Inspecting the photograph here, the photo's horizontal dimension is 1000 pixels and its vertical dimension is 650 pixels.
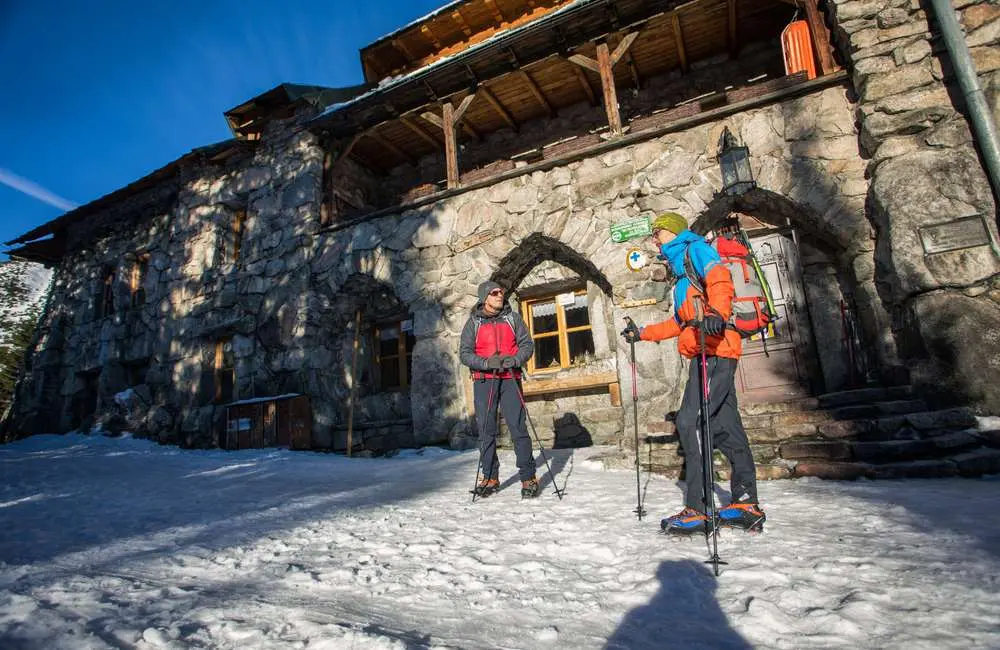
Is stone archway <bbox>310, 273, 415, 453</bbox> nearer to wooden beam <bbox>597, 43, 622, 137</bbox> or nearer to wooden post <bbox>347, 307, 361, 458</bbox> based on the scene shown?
wooden post <bbox>347, 307, 361, 458</bbox>

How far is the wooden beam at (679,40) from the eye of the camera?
7050 millimetres

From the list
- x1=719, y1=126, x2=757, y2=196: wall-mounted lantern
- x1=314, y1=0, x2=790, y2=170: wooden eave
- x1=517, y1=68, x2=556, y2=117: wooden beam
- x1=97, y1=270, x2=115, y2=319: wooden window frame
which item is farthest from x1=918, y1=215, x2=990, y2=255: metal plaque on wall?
x1=97, y1=270, x2=115, y2=319: wooden window frame

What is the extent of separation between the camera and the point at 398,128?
9148 mm

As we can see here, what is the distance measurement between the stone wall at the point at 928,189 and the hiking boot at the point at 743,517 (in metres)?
3.17

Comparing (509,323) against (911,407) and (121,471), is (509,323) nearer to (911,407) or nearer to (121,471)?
(911,407)

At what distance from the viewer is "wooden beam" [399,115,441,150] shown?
847cm

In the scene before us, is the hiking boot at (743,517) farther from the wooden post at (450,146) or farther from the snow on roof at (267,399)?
the snow on roof at (267,399)

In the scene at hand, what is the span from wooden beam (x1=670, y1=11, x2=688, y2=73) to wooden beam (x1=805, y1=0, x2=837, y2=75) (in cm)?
168

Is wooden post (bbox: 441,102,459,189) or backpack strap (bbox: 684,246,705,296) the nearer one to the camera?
backpack strap (bbox: 684,246,705,296)

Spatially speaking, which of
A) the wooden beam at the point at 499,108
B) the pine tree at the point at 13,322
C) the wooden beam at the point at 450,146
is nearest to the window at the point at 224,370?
the wooden beam at the point at 450,146

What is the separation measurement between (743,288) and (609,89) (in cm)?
493

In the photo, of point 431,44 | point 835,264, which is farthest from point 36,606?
point 431,44

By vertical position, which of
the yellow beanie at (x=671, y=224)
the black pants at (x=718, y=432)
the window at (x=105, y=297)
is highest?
the window at (x=105, y=297)

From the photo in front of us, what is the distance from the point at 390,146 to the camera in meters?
9.66
